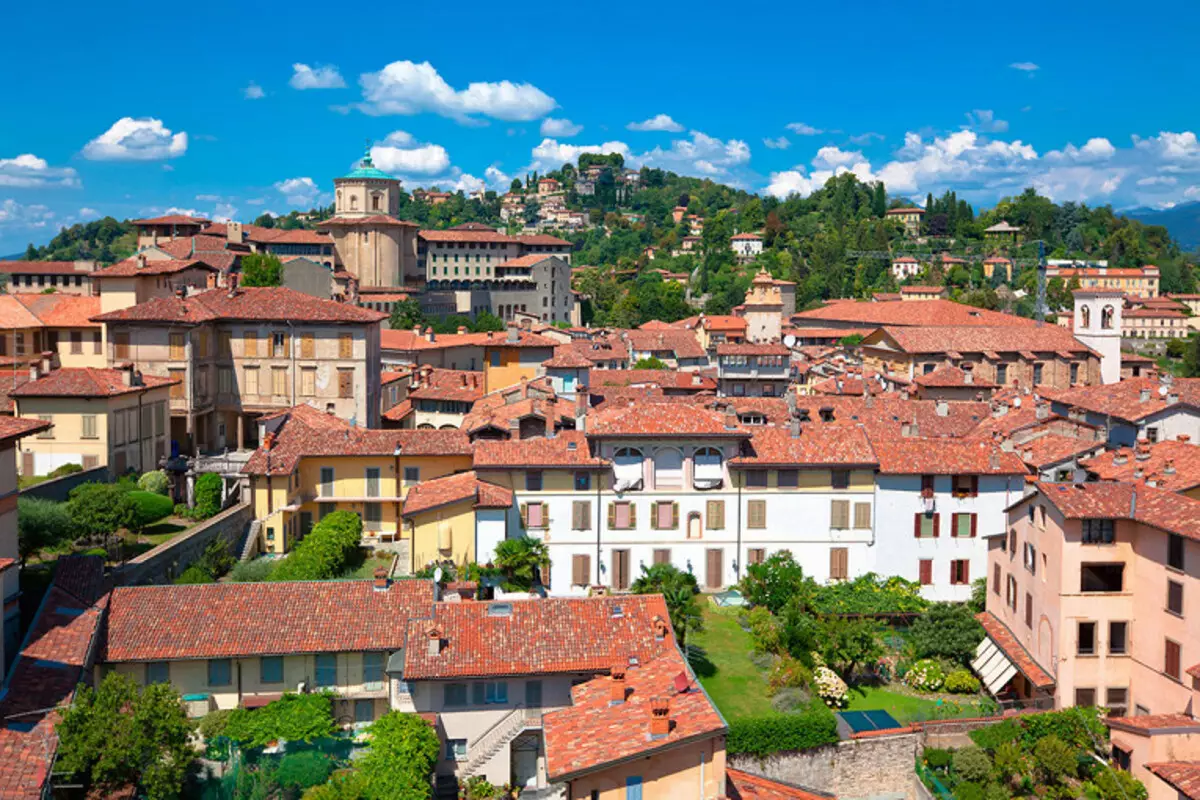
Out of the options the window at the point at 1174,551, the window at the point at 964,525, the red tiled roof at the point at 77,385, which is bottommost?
the window at the point at 964,525

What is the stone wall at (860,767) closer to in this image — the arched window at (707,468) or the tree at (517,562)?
the tree at (517,562)

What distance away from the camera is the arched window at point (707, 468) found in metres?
38.1

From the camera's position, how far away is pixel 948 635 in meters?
33.0

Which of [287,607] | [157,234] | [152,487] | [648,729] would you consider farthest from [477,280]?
[648,729]

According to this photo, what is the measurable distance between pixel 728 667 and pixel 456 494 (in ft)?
33.3

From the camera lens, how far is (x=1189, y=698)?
89.0 feet

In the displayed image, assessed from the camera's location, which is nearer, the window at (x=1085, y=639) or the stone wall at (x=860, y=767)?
the stone wall at (x=860, y=767)

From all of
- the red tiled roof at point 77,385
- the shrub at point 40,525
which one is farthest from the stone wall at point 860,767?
the red tiled roof at point 77,385

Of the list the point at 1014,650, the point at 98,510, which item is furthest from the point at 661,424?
the point at 98,510

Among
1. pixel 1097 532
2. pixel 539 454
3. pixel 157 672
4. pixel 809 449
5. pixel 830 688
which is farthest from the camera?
pixel 809 449

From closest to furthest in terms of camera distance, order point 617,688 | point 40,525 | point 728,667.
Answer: point 617,688, point 40,525, point 728,667

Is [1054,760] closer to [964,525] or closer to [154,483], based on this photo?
[964,525]

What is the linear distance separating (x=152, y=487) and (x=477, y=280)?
80.1 meters

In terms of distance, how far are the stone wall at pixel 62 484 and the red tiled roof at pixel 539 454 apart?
1196 cm
